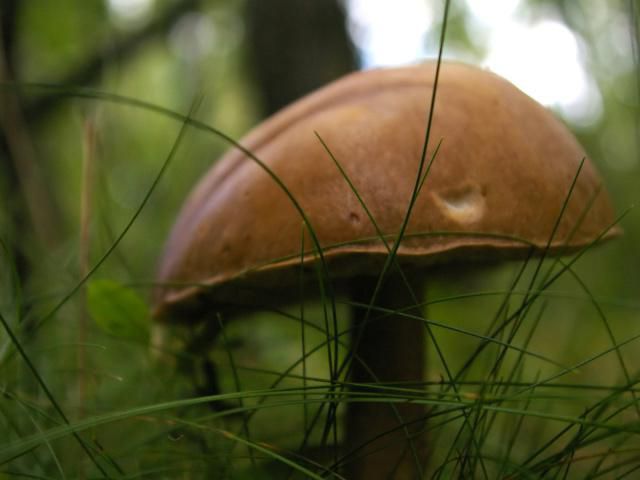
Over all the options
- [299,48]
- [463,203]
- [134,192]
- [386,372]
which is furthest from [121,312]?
[134,192]

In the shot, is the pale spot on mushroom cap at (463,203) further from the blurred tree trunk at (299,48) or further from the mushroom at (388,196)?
the blurred tree trunk at (299,48)

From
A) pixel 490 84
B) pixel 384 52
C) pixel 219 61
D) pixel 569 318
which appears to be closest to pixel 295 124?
pixel 490 84

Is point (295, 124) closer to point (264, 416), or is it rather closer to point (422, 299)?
point (422, 299)

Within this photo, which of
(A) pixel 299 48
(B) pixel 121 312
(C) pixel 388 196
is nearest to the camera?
(C) pixel 388 196

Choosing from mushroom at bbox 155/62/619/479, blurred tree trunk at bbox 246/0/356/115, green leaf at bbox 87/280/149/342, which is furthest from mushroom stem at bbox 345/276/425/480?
blurred tree trunk at bbox 246/0/356/115

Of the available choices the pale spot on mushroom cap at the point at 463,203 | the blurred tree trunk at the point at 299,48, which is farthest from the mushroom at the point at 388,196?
the blurred tree trunk at the point at 299,48

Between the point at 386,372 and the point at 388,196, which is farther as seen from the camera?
the point at 386,372

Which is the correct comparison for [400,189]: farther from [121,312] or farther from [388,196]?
[121,312]
